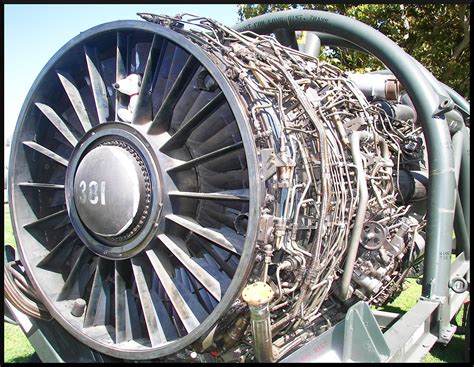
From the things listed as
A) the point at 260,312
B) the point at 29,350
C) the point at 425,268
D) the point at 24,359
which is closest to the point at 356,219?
the point at 425,268

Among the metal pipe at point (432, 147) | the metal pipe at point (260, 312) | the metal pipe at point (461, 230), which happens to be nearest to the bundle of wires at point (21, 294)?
the metal pipe at point (260, 312)

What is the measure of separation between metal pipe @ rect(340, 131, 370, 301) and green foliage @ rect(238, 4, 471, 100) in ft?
25.0

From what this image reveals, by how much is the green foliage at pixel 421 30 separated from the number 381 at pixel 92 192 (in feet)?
27.2

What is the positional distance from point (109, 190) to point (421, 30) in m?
9.87

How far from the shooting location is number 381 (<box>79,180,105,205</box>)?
2.45 m

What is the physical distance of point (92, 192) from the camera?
8.16ft

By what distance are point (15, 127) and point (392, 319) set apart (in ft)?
9.72

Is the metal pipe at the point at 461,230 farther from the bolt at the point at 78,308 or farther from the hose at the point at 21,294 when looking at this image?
the hose at the point at 21,294

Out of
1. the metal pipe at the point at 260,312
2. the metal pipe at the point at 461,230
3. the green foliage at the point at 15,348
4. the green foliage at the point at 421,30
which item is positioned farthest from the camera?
the green foliage at the point at 421,30

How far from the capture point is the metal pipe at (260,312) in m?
2.02

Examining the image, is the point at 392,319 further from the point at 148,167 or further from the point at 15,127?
the point at 15,127

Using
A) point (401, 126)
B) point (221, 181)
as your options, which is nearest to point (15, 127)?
point (221, 181)

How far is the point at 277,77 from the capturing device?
2602 millimetres

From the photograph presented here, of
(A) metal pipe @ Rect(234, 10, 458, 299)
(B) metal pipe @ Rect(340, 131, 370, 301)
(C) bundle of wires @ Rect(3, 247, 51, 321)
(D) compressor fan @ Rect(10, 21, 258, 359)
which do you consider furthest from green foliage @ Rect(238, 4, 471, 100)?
(C) bundle of wires @ Rect(3, 247, 51, 321)
